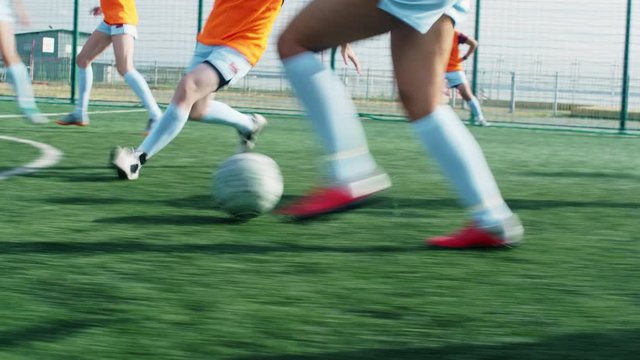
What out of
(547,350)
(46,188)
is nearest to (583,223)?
(547,350)

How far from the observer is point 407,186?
17.7 feet

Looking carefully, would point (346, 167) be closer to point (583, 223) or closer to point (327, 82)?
point (327, 82)

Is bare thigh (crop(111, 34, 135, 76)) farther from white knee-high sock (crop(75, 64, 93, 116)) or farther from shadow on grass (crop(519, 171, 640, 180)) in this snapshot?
shadow on grass (crop(519, 171, 640, 180))

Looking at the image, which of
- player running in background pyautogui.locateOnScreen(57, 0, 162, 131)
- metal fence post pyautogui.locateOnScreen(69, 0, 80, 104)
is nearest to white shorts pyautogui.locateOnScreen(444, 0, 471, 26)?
player running in background pyautogui.locateOnScreen(57, 0, 162, 131)

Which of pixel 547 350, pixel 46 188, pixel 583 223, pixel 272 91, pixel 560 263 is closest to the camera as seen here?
pixel 547 350

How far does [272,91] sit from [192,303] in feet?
47.2

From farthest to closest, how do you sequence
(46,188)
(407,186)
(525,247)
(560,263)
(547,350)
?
(407,186), (46,188), (525,247), (560,263), (547,350)

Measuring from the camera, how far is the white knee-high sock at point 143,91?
799 centimetres

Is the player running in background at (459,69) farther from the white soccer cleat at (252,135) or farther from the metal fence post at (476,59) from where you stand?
the white soccer cleat at (252,135)

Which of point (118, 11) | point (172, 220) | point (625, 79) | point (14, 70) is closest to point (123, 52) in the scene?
point (118, 11)

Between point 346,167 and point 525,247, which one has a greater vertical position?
point 346,167

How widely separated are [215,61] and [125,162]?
2.65ft

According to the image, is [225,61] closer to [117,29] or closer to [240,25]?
[240,25]

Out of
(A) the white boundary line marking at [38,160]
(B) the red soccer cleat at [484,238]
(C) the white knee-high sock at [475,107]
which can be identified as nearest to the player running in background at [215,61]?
(A) the white boundary line marking at [38,160]
